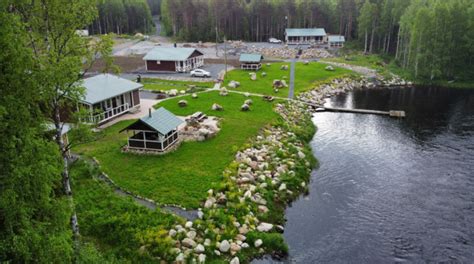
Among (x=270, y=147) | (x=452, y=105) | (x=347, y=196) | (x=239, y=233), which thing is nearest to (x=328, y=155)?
(x=270, y=147)

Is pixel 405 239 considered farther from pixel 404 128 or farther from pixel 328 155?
pixel 404 128

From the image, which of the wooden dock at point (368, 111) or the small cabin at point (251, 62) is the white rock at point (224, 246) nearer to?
the wooden dock at point (368, 111)

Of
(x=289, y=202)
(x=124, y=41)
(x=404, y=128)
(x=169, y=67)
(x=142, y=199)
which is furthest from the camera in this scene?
(x=124, y=41)

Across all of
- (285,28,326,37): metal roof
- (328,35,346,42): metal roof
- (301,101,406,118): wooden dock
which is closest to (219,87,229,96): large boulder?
(301,101,406,118): wooden dock

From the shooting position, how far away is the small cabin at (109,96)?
129 feet

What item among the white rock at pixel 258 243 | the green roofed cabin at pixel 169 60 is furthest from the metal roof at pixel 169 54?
the white rock at pixel 258 243

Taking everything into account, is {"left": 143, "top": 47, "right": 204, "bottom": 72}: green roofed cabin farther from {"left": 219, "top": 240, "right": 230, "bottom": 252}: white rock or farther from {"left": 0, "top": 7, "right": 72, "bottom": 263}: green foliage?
{"left": 0, "top": 7, "right": 72, "bottom": 263}: green foliage

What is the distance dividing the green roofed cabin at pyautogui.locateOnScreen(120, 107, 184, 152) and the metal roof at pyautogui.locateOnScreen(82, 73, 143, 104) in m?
8.09

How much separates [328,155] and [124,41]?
90038 mm

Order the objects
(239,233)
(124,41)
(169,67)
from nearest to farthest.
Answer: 1. (239,233)
2. (169,67)
3. (124,41)

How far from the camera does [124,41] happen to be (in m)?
112

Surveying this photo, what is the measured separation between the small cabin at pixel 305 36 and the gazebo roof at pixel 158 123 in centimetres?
7589

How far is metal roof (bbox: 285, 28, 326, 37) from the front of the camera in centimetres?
10306

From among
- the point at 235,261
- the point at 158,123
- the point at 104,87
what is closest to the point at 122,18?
the point at 104,87
